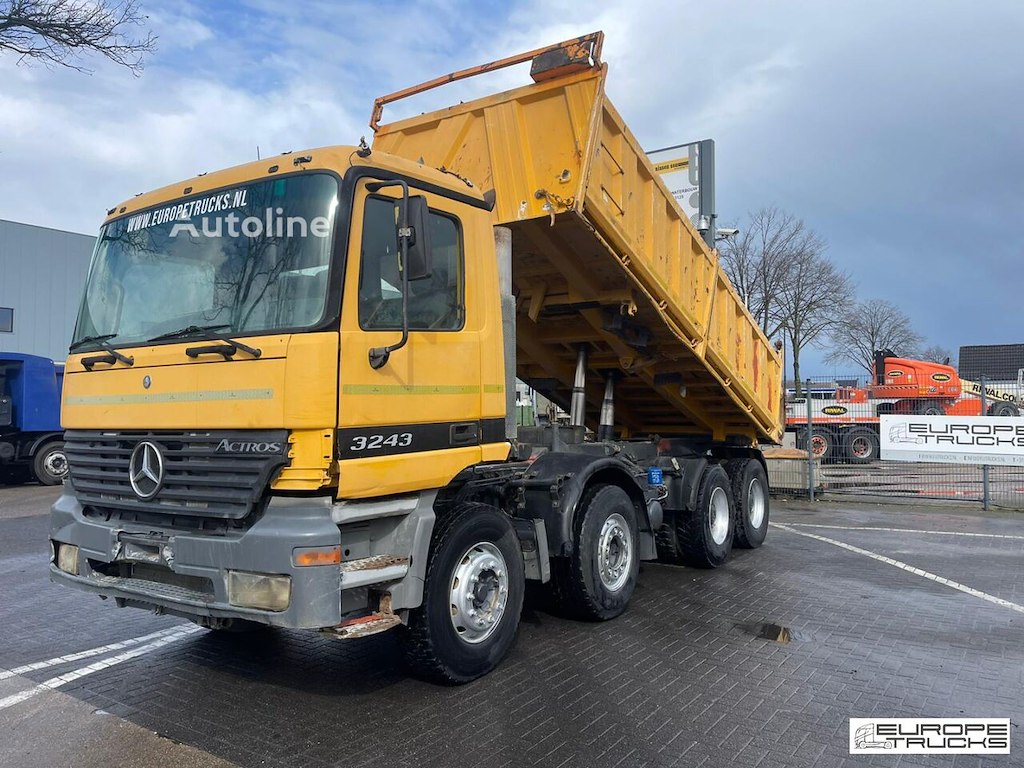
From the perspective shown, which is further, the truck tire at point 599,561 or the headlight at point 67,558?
the truck tire at point 599,561

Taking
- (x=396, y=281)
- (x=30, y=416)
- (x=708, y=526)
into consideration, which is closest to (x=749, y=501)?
(x=708, y=526)

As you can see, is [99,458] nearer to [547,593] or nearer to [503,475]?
[503,475]

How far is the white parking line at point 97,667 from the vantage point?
4.30m

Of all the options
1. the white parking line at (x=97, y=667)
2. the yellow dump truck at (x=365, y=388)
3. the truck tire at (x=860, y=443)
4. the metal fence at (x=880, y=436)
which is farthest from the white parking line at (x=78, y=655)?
the truck tire at (x=860, y=443)

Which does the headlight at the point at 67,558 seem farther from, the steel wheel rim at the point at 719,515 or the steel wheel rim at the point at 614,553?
the steel wheel rim at the point at 719,515

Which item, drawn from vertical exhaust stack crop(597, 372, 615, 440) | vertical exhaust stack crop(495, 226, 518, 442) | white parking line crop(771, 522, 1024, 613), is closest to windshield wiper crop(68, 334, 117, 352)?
vertical exhaust stack crop(495, 226, 518, 442)

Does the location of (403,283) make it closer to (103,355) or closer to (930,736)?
(103,355)

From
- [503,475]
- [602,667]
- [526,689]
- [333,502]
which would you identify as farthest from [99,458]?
[602,667]

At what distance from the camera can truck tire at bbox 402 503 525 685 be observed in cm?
421

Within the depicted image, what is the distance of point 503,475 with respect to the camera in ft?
16.6

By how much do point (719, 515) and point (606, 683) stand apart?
162 inches

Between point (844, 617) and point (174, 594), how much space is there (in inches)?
197

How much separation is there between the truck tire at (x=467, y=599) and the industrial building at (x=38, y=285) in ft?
84.5

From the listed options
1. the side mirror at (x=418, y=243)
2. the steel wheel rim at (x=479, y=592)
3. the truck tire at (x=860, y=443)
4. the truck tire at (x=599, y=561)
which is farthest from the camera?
the truck tire at (x=860, y=443)
